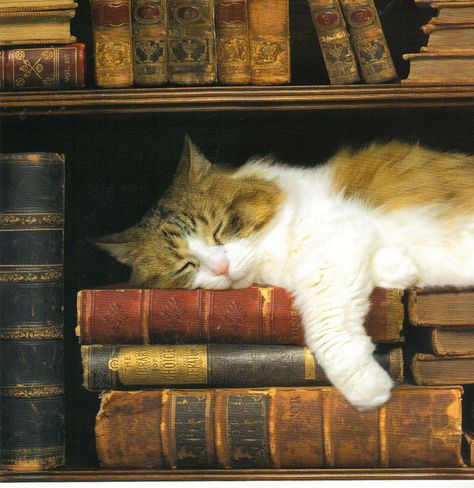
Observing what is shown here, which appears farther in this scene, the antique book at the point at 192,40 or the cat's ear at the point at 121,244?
the cat's ear at the point at 121,244

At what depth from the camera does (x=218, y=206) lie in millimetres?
1365

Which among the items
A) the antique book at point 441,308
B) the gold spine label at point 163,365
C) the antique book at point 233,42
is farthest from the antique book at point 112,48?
the antique book at point 441,308

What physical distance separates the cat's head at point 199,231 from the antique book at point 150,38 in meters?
0.17

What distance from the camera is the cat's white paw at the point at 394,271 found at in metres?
1.24

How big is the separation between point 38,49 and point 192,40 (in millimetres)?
289

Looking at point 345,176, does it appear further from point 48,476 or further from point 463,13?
point 48,476

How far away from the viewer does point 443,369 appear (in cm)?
121

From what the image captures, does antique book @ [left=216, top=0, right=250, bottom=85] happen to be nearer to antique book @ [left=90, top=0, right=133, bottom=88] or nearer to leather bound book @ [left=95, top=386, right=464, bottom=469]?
antique book @ [left=90, top=0, right=133, bottom=88]

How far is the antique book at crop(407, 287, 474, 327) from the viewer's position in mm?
1205

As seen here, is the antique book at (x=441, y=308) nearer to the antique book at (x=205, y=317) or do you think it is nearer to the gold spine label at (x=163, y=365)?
the antique book at (x=205, y=317)

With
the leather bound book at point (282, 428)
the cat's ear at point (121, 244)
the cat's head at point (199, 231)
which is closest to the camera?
the leather bound book at point (282, 428)

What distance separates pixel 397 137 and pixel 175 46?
48 centimetres

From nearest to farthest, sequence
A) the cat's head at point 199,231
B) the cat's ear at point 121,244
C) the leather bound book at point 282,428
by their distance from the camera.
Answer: the leather bound book at point 282,428 < the cat's head at point 199,231 < the cat's ear at point 121,244

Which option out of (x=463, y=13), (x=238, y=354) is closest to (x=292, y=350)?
(x=238, y=354)
